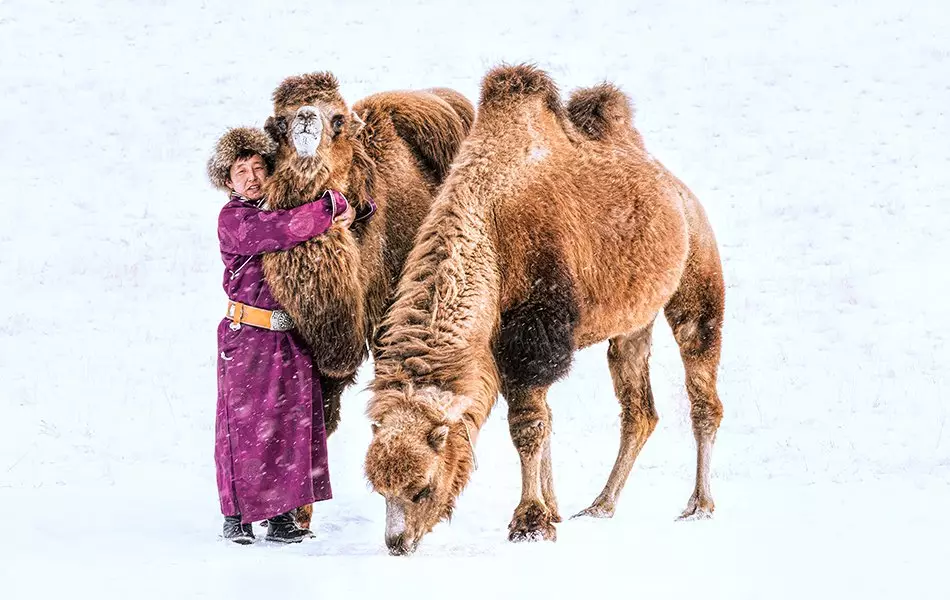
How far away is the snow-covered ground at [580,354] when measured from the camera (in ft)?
16.8

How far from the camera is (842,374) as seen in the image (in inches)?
464

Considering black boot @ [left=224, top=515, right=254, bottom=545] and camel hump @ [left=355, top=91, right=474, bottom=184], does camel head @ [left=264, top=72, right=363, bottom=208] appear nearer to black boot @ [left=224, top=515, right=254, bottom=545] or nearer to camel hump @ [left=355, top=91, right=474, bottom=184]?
camel hump @ [left=355, top=91, right=474, bottom=184]

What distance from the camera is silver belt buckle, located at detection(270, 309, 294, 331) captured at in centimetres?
573

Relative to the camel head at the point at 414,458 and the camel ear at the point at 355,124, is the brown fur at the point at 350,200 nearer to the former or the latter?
the camel ear at the point at 355,124

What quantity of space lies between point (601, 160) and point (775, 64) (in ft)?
53.5

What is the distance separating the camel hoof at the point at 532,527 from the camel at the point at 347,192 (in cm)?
119


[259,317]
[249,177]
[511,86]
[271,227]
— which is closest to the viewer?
[271,227]

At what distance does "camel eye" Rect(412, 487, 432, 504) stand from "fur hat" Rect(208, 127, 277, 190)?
2059mm

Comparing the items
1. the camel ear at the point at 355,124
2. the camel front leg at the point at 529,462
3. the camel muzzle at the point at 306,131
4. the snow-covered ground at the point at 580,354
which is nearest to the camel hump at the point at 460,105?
the camel ear at the point at 355,124

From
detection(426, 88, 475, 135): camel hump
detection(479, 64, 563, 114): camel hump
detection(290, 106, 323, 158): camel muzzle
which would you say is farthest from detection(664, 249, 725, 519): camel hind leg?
detection(290, 106, 323, 158): camel muzzle

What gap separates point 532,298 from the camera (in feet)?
18.7

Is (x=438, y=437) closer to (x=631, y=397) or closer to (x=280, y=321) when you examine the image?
(x=280, y=321)

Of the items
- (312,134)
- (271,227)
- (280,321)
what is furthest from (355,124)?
(280,321)

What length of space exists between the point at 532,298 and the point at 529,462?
2.80ft
